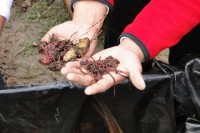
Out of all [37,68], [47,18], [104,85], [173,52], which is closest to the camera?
[104,85]

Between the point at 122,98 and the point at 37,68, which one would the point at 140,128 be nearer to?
the point at 122,98

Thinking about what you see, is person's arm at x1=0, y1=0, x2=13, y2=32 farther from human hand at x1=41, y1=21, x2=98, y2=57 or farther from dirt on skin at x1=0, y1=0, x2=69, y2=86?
dirt on skin at x1=0, y1=0, x2=69, y2=86

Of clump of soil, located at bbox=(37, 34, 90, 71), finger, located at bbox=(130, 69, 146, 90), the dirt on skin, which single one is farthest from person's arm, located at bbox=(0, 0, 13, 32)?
the dirt on skin

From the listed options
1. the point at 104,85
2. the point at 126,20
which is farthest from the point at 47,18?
the point at 104,85

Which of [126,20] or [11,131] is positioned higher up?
[126,20]

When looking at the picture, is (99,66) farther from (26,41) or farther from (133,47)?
Result: (26,41)

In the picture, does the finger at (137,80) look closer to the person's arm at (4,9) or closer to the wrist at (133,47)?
the wrist at (133,47)

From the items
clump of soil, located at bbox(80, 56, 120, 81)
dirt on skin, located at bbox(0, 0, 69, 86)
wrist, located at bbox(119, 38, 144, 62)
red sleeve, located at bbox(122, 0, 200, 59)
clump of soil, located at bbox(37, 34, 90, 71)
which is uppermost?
red sleeve, located at bbox(122, 0, 200, 59)
